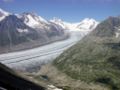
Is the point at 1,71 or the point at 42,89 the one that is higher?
the point at 1,71

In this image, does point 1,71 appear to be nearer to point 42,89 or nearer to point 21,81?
point 21,81

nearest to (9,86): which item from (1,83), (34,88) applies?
(1,83)

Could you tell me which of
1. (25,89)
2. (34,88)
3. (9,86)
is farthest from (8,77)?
(34,88)

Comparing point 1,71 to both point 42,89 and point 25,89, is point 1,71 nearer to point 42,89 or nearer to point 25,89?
point 25,89

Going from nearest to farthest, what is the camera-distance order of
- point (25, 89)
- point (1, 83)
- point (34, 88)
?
point (1, 83)
point (25, 89)
point (34, 88)

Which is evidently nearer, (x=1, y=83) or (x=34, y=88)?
(x=1, y=83)

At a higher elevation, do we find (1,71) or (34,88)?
(1,71)

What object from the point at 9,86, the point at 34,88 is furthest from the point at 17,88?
the point at 34,88

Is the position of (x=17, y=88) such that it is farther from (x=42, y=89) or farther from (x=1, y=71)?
(x=42, y=89)

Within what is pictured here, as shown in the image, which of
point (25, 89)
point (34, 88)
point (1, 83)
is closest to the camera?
point (1, 83)
